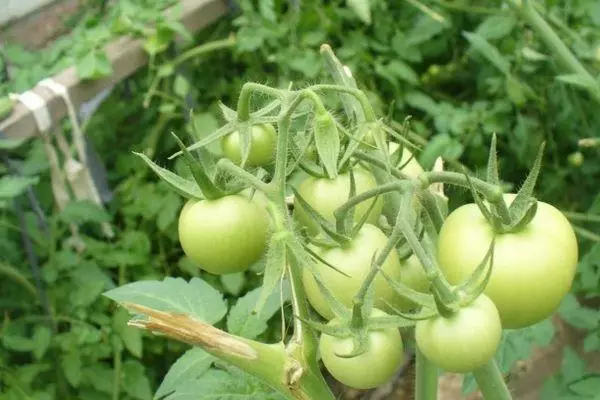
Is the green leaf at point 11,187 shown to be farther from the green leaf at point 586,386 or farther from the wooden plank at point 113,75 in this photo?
the green leaf at point 586,386

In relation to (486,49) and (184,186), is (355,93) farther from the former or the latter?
(486,49)

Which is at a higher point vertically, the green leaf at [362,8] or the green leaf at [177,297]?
the green leaf at [177,297]

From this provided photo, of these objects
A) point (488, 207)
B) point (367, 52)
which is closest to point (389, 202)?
point (488, 207)

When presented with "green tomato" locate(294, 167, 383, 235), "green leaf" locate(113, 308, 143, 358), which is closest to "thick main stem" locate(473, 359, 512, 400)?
"green tomato" locate(294, 167, 383, 235)

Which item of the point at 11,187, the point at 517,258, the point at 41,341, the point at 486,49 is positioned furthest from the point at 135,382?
the point at 517,258

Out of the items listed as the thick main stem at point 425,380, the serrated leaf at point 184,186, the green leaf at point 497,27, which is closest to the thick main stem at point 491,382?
the thick main stem at point 425,380

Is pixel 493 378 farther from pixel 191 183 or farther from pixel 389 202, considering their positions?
pixel 191 183

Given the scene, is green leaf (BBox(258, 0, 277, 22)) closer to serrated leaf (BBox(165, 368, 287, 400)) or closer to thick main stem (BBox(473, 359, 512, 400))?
→ serrated leaf (BBox(165, 368, 287, 400))
